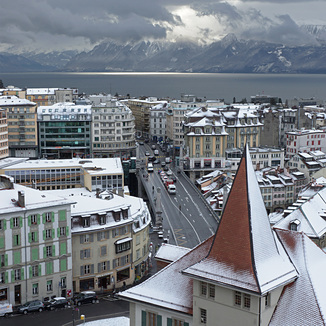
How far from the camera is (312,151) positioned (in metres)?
123

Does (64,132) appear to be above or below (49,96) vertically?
below

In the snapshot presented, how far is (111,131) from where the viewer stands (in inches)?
5143

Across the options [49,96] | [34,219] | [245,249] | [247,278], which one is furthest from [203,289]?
[49,96]

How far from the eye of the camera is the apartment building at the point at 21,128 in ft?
405

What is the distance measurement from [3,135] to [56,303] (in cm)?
6849

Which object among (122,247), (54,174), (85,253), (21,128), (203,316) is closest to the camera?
(203,316)

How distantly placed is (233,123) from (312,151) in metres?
17.5

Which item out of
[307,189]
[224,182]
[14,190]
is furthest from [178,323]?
[224,182]

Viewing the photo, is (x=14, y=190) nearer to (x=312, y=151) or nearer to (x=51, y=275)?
(x=51, y=275)

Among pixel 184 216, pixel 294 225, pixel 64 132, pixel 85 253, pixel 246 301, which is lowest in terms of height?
pixel 184 216

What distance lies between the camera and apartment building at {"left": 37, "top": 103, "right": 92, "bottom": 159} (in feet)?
415

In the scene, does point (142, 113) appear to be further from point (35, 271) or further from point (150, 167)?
point (35, 271)

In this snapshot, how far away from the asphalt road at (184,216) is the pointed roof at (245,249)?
3665cm

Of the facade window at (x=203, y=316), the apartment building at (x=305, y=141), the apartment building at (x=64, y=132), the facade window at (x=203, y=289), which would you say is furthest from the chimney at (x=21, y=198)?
the apartment building at (x=305, y=141)
